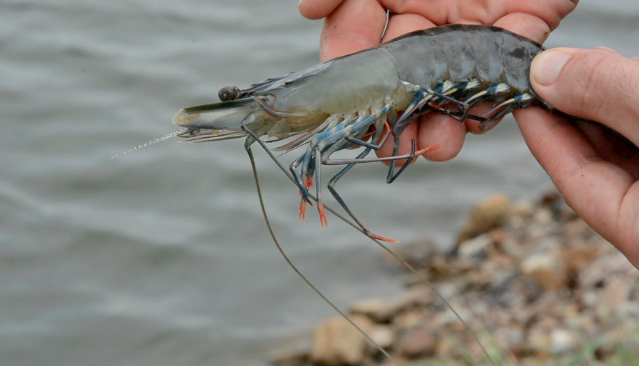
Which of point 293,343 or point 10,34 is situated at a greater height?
point 10,34

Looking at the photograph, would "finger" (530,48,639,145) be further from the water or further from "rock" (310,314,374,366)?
the water

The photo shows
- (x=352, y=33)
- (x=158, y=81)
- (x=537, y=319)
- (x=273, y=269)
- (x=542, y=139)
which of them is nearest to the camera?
(x=542, y=139)

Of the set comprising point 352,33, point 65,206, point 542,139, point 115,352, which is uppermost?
point 352,33

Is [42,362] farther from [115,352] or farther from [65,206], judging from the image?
[65,206]

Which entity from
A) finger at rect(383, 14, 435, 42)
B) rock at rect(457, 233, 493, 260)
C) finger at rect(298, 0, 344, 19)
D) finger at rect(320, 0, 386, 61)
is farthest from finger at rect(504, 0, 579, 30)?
rock at rect(457, 233, 493, 260)

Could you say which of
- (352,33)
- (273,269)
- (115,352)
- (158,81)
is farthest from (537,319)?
(158,81)

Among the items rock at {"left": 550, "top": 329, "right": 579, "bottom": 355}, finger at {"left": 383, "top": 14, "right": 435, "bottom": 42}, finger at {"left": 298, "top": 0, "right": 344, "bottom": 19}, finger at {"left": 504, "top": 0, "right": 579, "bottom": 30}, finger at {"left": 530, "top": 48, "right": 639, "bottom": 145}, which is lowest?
rock at {"left": 550, "top": 329, "right": 579, "bottom": 355}

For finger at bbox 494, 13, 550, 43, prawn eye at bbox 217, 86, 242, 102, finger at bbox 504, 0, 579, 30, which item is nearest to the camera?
prawn eye at bbox 217, 86, 242, 102
